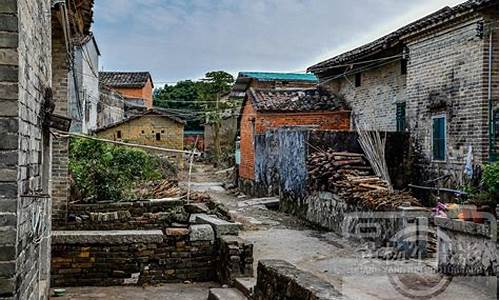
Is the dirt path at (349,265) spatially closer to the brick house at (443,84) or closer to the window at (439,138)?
the window at (439,138)

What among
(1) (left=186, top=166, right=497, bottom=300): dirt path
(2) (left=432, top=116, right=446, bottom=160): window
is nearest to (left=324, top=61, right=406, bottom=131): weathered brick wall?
(2) (left=432, top=116, right=446, bottom=160): window

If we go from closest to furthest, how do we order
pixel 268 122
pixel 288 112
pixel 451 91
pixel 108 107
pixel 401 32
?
pixel 451 91
pixel 401 32
pixel 288 112
pixel 268 122
pixel 108 107

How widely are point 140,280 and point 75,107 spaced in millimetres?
10635

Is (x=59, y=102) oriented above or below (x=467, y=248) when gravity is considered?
above

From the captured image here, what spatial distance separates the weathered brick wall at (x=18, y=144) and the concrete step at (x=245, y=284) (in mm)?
2866

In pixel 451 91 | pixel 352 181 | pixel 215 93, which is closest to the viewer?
pixel 451 91

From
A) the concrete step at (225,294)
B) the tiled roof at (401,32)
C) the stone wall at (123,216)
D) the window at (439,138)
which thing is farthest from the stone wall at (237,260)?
the tiled roof at (401,32)

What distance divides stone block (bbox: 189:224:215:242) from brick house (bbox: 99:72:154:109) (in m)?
31.1

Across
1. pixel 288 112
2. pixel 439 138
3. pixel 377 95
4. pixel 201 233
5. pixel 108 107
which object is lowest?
pixel 201 233

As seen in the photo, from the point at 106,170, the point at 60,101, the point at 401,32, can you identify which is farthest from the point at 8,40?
the point at 401,32

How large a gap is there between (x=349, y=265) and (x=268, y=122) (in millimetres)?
11631

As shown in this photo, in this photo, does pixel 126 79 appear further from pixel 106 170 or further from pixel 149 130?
pixel 106 170

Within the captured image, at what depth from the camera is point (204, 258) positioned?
8.84 meters

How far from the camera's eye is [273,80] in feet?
84.7
